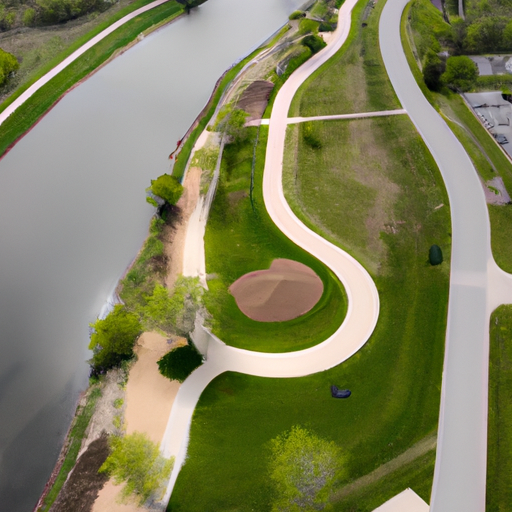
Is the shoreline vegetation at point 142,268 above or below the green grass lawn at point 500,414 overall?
above

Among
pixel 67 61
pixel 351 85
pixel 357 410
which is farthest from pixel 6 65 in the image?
pixel 357 410

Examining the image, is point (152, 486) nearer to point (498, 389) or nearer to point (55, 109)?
point (498, 389)

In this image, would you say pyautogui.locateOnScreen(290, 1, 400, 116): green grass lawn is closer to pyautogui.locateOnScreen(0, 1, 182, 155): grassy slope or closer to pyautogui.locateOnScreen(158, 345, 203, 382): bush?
pyautogui.locateOnScreen(0, 1, 182, 155): grassy slope

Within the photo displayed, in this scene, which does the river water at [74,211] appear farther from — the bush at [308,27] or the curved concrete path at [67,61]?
the bush at [308,27]

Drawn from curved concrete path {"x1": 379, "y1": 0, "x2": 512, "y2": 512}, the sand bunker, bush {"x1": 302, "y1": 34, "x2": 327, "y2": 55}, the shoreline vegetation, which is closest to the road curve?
the sand bunker

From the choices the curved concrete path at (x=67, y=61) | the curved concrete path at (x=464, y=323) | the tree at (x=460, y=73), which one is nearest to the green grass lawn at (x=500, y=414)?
the curved concrete path at (x=464, y=323)
